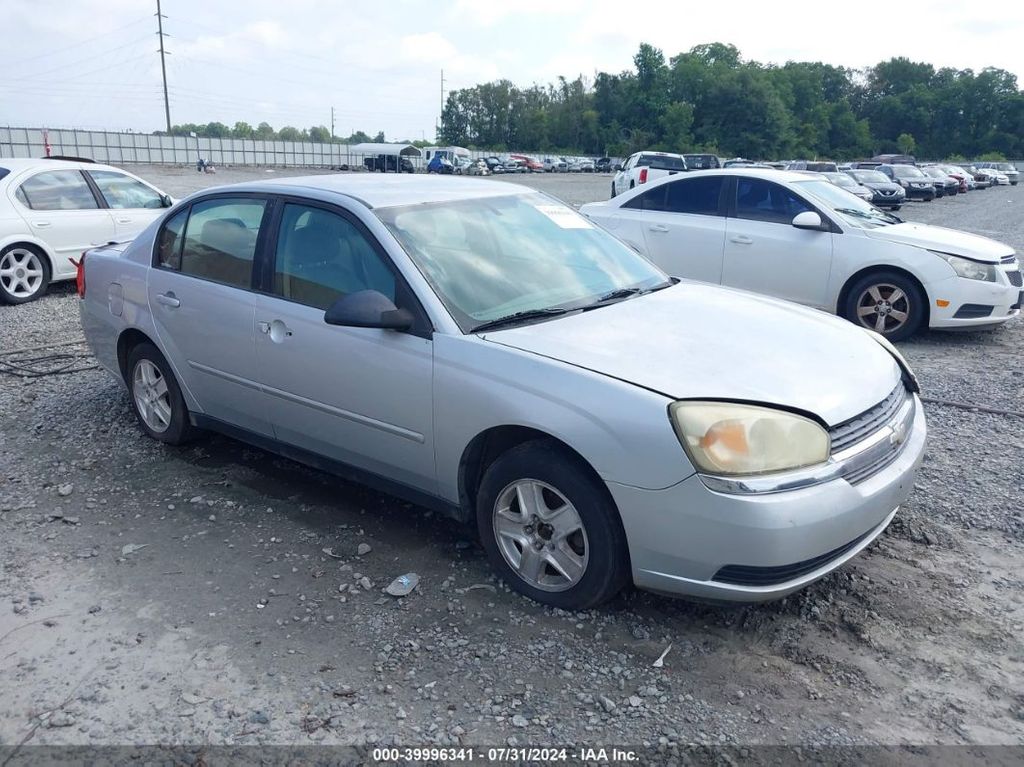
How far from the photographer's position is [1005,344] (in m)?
7.92

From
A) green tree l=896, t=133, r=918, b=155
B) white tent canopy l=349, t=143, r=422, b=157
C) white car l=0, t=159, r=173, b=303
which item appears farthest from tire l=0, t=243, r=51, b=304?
green tree l=896, t=133, r=918, b=155

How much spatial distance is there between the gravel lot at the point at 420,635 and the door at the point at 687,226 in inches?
171

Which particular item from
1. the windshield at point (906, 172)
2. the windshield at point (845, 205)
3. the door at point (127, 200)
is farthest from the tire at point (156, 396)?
the windshield at point (906, 172)

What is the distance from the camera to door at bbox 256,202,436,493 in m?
3.69

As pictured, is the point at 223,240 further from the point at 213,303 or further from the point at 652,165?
the point at 652,165

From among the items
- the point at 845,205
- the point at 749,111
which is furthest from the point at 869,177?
the point at 749,111

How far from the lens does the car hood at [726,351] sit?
123 inches

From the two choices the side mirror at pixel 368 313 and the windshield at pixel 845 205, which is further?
the windshield at pixel 845 205

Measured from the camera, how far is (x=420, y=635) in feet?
10.7

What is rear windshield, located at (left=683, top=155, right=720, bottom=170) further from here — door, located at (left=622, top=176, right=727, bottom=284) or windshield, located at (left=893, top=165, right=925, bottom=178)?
door, located at (left=622, top=176, right=727, bottom=284)

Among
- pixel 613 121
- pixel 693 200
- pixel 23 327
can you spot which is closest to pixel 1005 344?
pixel 693 200

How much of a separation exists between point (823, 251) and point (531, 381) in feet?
18.8

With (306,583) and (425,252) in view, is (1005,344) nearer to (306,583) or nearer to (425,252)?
(425,252)

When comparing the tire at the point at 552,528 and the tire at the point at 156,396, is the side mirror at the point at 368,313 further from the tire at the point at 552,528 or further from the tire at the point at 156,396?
the tire at the point at 156,396
